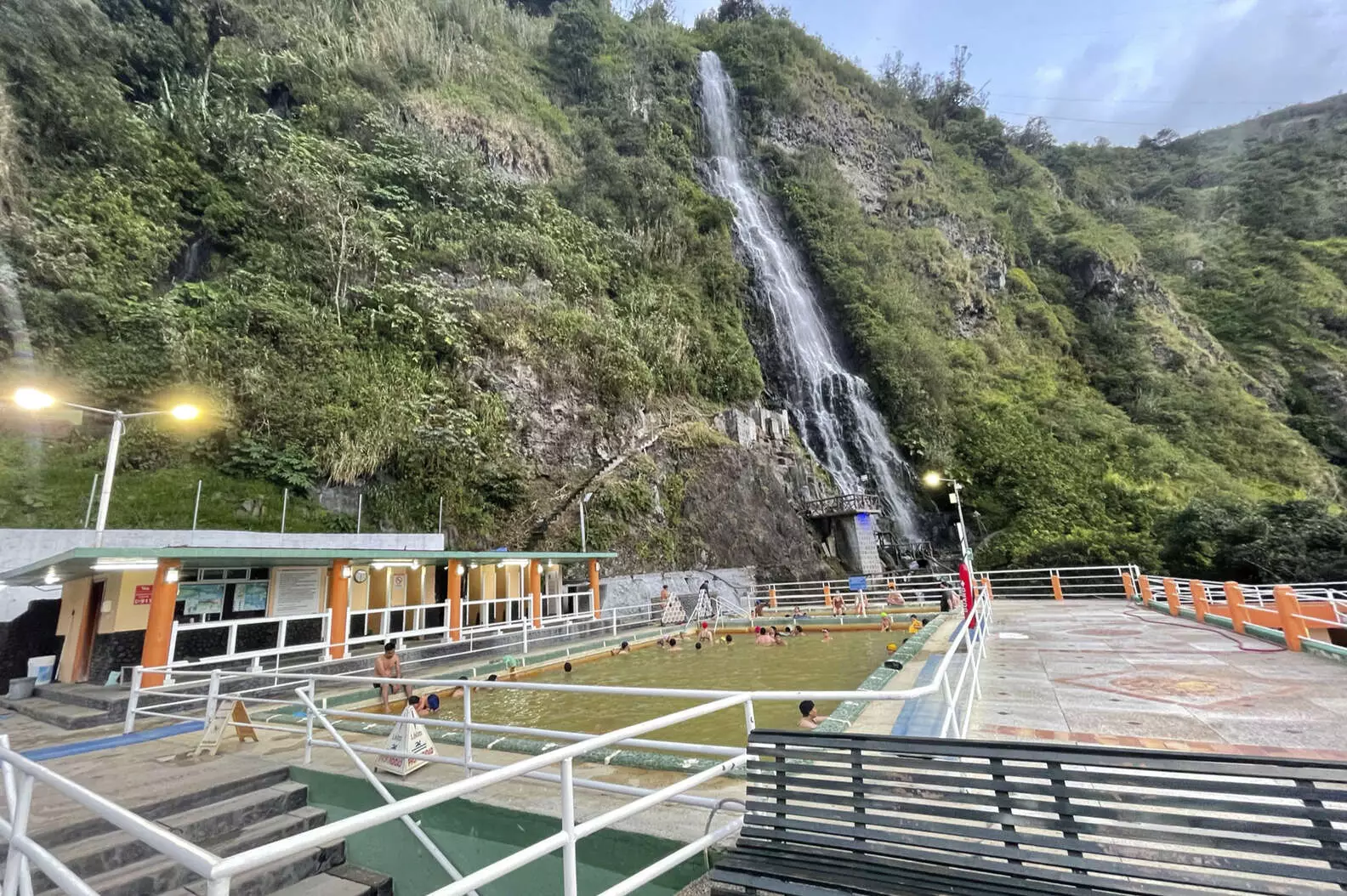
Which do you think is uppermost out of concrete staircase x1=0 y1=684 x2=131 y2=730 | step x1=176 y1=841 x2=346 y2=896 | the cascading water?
the cascading water

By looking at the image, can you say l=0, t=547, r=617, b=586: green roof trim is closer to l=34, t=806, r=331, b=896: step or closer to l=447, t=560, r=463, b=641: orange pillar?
l=447, t=560, r=463, b=641: orange pillar

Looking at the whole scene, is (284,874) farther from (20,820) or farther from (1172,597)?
(1172,597)

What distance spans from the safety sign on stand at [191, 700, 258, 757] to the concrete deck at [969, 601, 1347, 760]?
8.06 m

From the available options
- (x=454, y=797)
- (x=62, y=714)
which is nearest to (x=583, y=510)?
(x=62, y=714)

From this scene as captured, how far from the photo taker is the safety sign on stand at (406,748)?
5.05 m

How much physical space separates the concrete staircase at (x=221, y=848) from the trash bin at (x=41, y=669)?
10.5 meters

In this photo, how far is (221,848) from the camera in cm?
431

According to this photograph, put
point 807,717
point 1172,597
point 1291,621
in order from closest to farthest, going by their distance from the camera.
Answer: point 807,717
point 1291,621
point 1172,597

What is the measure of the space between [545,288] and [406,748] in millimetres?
22630

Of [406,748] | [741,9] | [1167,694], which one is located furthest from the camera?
[741,9]

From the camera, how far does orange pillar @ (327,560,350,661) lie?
37.6 feet

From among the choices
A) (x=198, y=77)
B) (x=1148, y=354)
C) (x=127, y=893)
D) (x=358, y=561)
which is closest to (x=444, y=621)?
(x=358, y=561)

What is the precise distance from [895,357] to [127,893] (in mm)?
35968

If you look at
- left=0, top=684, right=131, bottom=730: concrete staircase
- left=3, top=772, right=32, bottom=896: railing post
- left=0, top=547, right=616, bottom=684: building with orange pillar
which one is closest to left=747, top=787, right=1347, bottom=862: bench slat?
left=3, top=772, right=32, bottom=896: railing post
